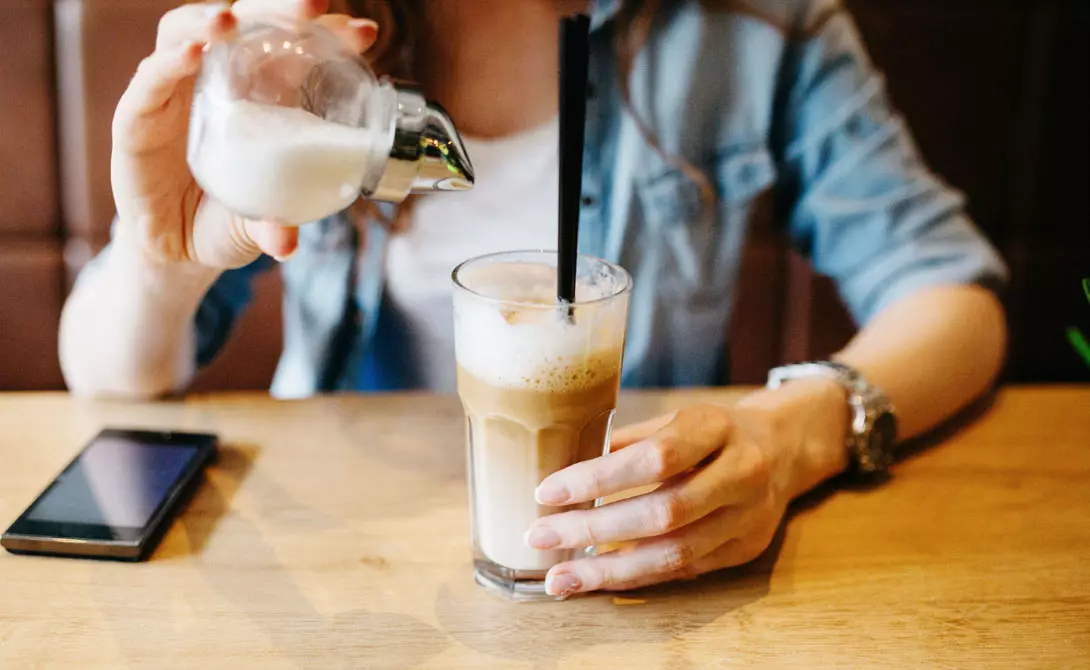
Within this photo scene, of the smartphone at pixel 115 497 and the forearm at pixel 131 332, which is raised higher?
the forearm at pixel 131 332

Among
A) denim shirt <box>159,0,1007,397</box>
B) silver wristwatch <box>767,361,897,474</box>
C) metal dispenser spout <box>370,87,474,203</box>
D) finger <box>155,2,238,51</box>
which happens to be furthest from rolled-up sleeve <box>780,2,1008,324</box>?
finger <box>155,2,238,51</box>

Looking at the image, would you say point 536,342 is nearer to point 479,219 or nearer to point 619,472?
point 619,472

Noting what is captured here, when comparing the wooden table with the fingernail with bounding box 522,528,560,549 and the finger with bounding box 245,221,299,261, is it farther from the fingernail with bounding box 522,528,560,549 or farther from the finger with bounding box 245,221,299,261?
the finger with bounding box 245,221,299,261

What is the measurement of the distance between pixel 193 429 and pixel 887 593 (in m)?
0.68

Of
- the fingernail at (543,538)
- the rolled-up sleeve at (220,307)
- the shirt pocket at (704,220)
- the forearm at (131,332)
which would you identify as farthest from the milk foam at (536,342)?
the shirt pocket at (704,220)

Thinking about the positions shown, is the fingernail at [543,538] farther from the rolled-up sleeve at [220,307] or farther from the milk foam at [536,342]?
the rolled-up sleeve at [220,307]

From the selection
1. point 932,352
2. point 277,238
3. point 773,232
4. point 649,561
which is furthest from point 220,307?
point 773,232

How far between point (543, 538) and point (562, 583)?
1.4 inches

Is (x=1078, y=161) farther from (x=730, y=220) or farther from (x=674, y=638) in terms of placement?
(x=674, y=638)

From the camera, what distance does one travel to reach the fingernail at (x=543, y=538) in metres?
0.62

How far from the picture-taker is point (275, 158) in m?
0.49

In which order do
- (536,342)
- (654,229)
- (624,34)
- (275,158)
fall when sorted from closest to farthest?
1. (275,158)
2. (536,342)
3. (624,34)
4. (654,229)

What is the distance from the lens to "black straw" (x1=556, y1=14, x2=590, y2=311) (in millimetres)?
507

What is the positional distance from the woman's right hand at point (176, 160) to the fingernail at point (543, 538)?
0.98 ft
